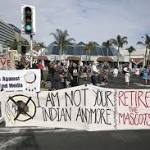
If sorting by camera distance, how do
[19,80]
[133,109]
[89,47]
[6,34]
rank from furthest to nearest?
[89,47] → [6,34] → [19,80] → [133,109]

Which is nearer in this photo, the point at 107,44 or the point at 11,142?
the point at 11,142

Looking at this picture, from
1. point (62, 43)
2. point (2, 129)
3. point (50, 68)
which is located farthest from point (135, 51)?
point (2, 129)

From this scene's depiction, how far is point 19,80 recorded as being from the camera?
16.7 metres

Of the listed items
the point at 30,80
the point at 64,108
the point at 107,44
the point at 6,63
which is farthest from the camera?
the point at 107,44

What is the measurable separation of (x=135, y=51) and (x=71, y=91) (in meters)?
134

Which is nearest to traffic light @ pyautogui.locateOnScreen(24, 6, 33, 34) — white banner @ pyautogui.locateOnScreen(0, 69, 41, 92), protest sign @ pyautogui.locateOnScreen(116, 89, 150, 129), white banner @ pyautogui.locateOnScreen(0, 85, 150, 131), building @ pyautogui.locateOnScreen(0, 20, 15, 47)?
white banner @ pyautogui.locateOnScreen(0, 69, 41, 92)

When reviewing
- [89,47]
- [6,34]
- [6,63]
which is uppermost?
[6,34]

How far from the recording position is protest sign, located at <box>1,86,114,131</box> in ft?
36.9

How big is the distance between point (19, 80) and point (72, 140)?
5738mm

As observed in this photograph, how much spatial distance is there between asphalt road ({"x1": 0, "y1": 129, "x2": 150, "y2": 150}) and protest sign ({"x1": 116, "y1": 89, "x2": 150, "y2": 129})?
1.06ft

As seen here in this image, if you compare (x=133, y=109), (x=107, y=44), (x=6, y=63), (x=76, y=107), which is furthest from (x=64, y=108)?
(x=107, y=44)

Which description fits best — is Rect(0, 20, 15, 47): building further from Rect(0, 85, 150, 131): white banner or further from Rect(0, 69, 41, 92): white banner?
Rect(0, 85, 150, 131): white banner

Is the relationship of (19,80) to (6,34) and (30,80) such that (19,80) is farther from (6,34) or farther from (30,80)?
(6,34)

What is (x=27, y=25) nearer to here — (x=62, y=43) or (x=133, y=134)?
(x=133, y=134)
